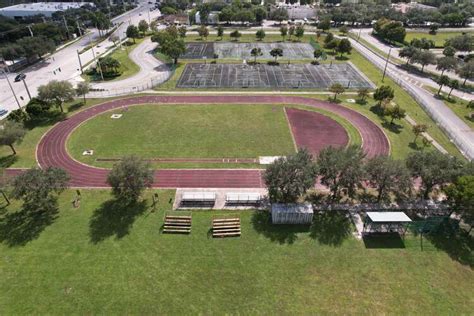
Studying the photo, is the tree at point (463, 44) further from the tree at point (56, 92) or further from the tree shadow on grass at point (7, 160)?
the tree shadow on grass at point (7, 160)

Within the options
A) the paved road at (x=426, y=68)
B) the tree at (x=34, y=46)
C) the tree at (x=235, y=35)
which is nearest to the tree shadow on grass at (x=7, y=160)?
the tree at (x=34, y=46)

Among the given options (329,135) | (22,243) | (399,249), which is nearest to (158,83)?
(329,135)

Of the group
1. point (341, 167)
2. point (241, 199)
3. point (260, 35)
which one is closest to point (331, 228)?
point (341, 167)

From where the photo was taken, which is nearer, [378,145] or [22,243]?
[22,243]

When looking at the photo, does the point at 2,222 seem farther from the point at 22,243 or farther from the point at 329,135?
the point at 329,135

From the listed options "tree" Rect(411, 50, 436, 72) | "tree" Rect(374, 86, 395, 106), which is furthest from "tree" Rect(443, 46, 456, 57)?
"tree" Rect(374, 86, 395, 106)

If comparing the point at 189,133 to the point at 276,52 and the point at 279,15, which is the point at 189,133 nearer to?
the point at 276,52
